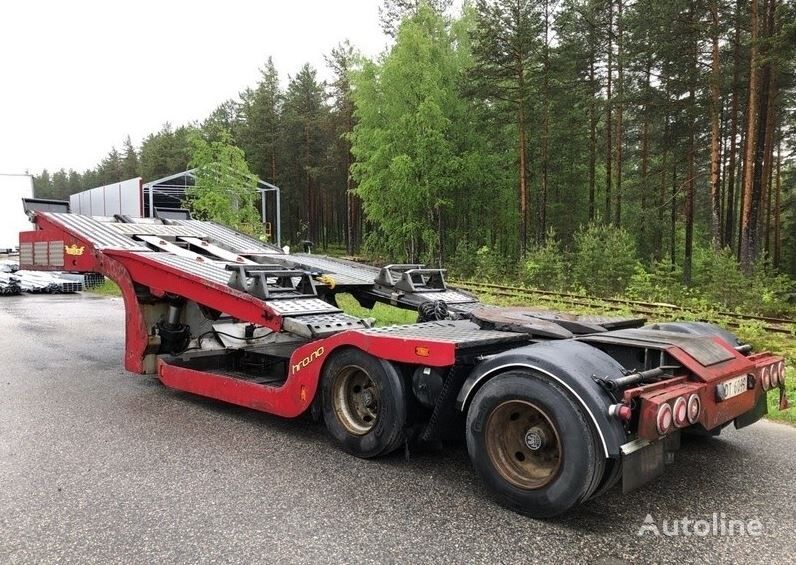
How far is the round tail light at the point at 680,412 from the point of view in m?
2.99

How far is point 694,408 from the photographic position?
313 cm

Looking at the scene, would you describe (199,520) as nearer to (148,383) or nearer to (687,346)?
(687,346)

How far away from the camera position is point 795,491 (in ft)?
11.9

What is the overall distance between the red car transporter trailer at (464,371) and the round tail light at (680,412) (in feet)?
0.03

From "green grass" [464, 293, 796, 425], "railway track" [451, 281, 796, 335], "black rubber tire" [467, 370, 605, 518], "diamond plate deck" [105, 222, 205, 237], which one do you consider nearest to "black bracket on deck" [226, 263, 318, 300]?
"black rubber tire" [467, 370, 605, 518]

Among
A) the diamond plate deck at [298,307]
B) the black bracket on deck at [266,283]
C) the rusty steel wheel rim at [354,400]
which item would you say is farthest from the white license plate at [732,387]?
the black bracket on deck at [266,283]

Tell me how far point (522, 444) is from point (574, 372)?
1.91 feet

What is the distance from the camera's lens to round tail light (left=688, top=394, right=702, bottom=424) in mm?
3102

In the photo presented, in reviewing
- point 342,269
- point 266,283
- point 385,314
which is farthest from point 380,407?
point 385,314

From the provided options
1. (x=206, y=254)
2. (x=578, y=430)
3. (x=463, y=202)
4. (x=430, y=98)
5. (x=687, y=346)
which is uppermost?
(x=430, y=98)

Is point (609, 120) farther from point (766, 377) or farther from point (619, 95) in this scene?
point (766, 377)

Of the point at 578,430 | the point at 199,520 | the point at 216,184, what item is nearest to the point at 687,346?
the point at 578,430

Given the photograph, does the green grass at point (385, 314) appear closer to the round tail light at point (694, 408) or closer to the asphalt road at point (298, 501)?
the asphalt road at point (298, 501)

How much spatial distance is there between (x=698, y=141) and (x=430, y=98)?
36.6ft
